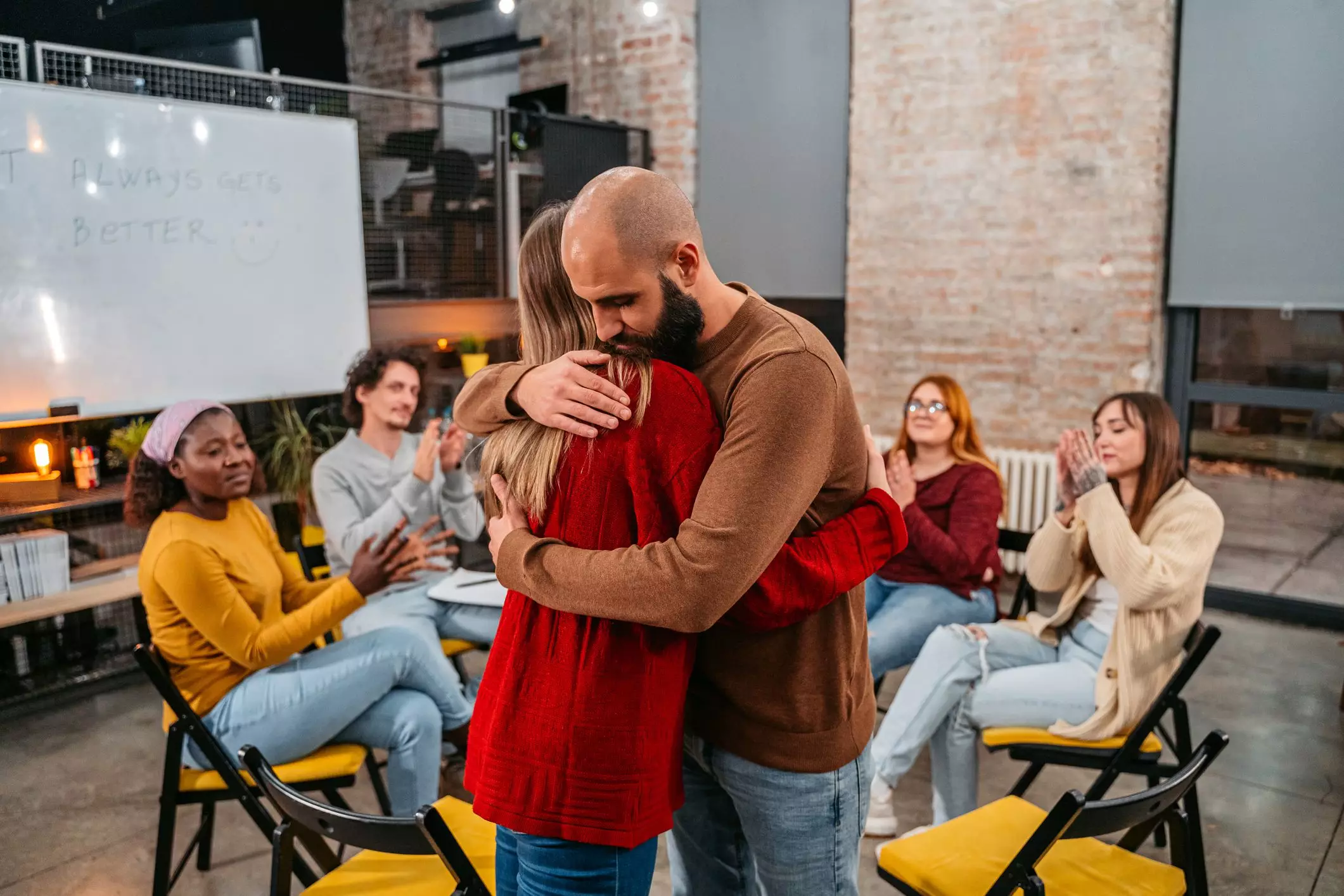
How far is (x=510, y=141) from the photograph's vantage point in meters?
5.82

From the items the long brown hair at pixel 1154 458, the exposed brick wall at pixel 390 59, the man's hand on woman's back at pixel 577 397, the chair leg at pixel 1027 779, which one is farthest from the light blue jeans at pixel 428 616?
the exposed brick wall at pixel 390 59

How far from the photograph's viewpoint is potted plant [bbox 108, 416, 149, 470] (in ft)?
13.5

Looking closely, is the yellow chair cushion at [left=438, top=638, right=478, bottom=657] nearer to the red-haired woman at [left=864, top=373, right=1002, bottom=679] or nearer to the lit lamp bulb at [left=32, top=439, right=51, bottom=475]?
the red-haired woman at [left=864, top=373, right=1002, bottom=679]

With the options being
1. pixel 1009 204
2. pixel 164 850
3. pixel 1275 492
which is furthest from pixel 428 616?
pixel 1275 492

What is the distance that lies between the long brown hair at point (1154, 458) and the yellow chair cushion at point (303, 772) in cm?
191

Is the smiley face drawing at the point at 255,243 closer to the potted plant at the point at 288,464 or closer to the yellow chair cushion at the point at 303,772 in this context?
the potted plant at the point at 288,464

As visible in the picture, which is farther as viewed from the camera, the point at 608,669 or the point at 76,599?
the point at 76,599

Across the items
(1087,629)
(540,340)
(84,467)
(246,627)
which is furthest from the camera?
(84,467)

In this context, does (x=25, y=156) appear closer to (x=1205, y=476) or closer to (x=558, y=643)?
(x=558, y=643)

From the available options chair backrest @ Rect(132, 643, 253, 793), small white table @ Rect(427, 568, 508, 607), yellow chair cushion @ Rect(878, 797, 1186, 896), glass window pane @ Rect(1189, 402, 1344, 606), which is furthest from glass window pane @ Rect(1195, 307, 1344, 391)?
chair backrest @ Rect(132, 643, 253, 793)

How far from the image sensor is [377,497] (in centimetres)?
332

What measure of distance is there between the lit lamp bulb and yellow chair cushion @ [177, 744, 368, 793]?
81.0 inches

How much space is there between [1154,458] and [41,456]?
383cm

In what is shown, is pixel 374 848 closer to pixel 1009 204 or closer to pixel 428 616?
pixel 428 616
